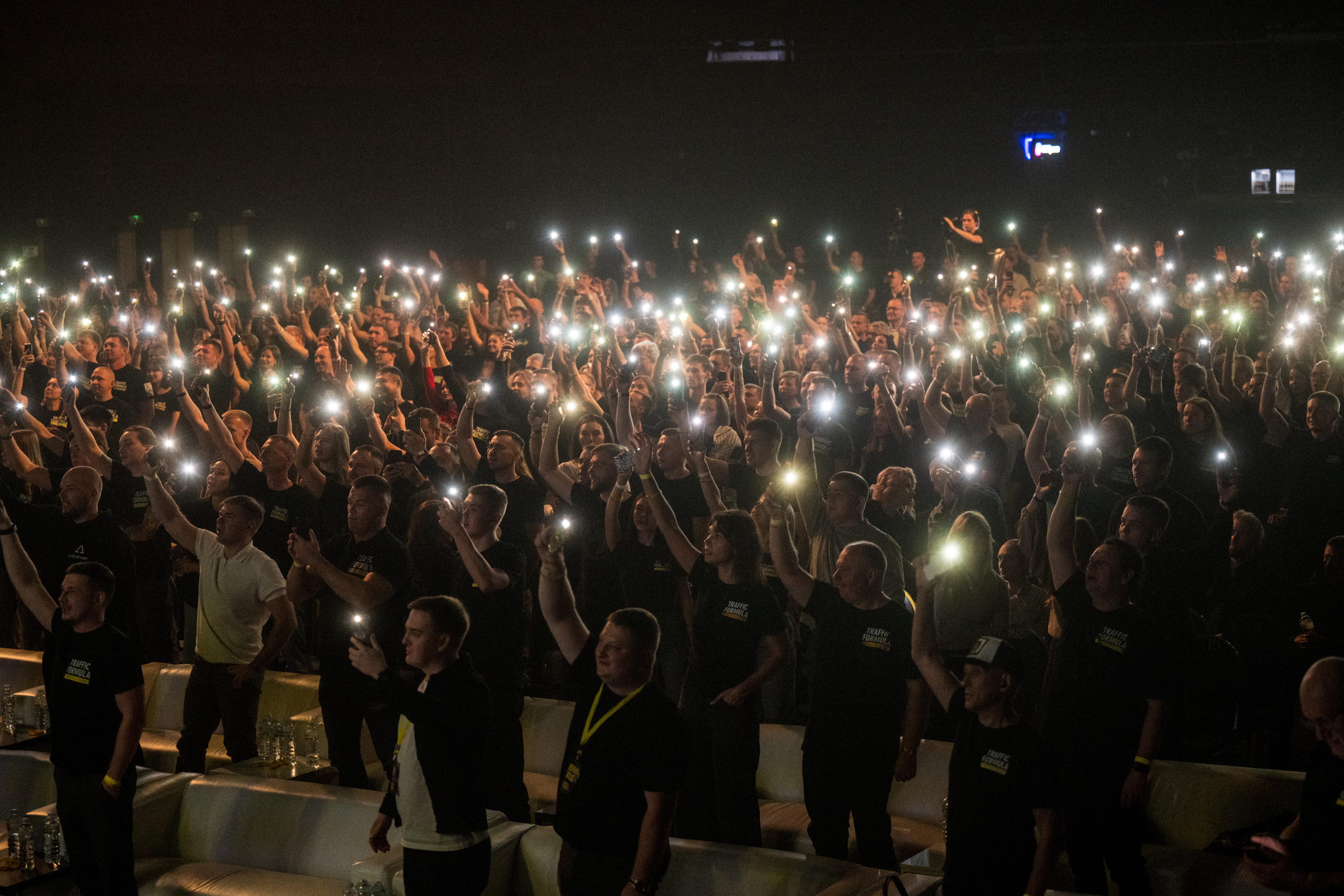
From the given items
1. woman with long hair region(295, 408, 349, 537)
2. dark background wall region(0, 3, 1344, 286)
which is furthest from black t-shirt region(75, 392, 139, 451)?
dark background wall region(0, 3, 1344, 286)

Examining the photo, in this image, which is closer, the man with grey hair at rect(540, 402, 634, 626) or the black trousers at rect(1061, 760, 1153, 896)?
the black trousers at rect(1061, 760, 1153, 896)

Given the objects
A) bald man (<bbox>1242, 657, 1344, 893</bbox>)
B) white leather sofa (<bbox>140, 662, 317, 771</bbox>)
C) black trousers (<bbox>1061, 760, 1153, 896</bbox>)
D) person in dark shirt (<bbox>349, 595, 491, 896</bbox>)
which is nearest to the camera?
bald man (<bbox>1242, 657, 1344, 893</bbox>)

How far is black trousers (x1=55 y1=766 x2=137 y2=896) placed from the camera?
177 inches

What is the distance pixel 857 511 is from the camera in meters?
5.36

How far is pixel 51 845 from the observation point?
4746 millimetres

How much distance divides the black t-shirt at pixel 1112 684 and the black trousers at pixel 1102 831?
5 centimetres

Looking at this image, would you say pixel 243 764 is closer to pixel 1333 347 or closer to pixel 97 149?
pixel 1333 347

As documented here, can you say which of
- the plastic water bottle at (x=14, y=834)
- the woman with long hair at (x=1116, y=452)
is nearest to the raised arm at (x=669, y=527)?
the woman with long hair at (x=1116, y=452)

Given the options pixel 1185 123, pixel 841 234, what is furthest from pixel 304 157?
pixel 1185 123

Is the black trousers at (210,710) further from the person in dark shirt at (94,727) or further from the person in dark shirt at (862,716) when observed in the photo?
the person in dark shirt at (862,716)

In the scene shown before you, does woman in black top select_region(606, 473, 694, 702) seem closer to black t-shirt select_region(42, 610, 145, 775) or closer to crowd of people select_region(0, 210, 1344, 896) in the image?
crowd of people select_region(0, 210, 1344, 896)

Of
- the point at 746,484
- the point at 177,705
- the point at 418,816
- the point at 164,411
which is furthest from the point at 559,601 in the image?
the point at 164,411

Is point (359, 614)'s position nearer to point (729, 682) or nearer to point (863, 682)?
point (729, 682)

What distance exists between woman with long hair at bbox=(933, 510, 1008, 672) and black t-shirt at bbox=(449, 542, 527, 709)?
5.73 feet
